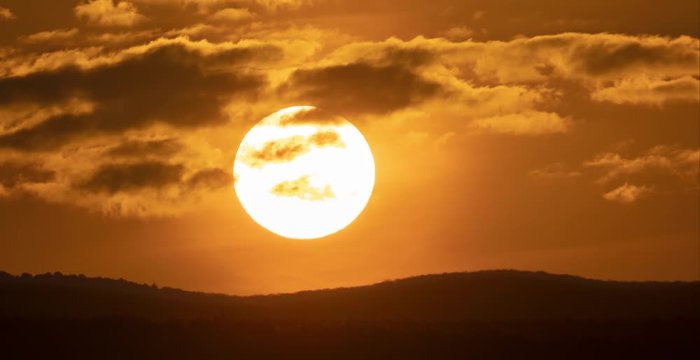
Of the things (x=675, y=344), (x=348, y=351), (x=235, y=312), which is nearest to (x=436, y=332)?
(x=348, y=351)

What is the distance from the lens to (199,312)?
69.3m

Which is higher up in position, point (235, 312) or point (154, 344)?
point (235, 312)

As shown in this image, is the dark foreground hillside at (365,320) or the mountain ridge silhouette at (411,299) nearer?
the dark foreground hillside at (365,320)

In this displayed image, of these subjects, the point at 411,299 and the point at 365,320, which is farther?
the point at 411,299

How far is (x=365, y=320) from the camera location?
2322 inches

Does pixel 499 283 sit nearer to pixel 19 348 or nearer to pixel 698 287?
pixel 698 287

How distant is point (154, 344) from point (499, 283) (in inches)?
1302

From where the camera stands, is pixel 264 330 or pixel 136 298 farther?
pixel 136 298

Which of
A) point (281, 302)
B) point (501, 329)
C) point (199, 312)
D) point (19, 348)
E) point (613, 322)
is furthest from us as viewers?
point (281, 302)

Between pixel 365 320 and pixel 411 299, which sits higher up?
pixel 411 299

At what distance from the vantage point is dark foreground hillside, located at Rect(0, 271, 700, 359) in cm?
5241

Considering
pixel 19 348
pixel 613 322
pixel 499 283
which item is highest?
pixel 499 283

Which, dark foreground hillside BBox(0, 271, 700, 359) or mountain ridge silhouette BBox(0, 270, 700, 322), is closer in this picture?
dark foreground hillside BBox(0, 271, 700, 359)

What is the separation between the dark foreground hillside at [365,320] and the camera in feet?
172
